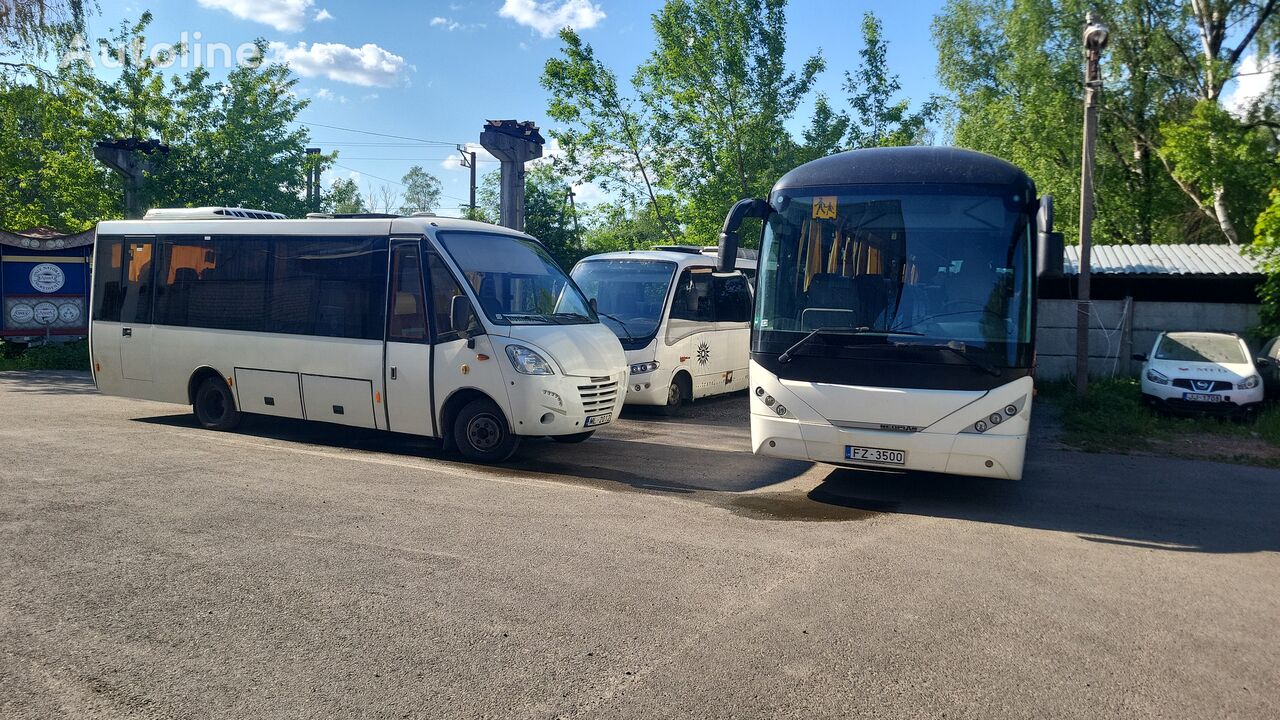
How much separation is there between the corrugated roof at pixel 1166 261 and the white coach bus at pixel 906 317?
12.5 meters

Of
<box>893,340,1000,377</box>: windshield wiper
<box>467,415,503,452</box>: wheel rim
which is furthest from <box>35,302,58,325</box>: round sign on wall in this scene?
<box>893,340,1000,377</box>: windshield wiper

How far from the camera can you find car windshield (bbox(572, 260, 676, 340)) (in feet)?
44.2

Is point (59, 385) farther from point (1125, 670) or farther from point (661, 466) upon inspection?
point (1125, 670)

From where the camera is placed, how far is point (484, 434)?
9531mm

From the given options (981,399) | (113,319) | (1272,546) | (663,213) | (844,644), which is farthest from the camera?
(663,213)

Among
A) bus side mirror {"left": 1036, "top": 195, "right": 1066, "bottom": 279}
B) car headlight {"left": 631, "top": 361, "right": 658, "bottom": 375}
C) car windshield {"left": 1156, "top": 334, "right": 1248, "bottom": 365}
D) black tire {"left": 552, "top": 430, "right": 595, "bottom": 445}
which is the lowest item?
black tire {"left": 552, "top": 430, "right": 595, "bottom": 445}

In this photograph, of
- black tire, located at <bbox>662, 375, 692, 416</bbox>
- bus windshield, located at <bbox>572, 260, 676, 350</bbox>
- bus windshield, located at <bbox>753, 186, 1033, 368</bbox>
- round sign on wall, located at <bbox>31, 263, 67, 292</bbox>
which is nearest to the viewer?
bus windshield, located at <bbox>753, 186, 1033, 368</bbox>

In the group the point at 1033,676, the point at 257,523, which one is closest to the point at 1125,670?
the point at 1033,676

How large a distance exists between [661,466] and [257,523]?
4.36 meters

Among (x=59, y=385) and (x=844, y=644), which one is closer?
(x=844, y=644)

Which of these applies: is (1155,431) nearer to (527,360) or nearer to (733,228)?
(733,228)

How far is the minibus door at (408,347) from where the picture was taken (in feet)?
31.6

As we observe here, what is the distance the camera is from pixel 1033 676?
428 centimetres

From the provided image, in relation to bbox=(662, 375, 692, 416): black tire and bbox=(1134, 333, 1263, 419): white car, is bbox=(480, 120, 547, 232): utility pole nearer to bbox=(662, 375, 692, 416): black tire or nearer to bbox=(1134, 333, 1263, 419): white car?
bbox=(662, 375, 692, 416): black tire
